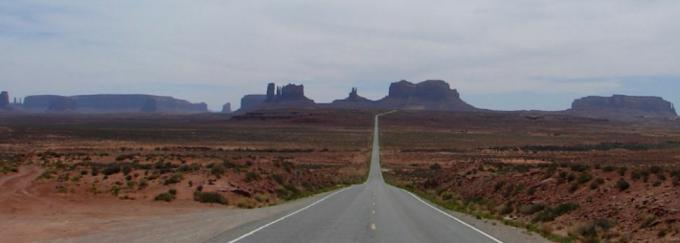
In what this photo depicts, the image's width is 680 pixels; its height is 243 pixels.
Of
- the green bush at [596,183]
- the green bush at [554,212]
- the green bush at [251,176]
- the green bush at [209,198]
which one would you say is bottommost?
the green bush at [209,198]

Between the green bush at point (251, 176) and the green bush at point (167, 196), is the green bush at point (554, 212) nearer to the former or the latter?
the green bush at point (167, 196)

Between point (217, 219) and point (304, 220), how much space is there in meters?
3.02

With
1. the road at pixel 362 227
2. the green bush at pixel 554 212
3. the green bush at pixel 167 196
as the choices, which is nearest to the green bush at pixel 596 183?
the green bush at pixel 554 212

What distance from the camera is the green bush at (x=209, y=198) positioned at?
114ft

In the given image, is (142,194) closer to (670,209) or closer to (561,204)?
(561,204)

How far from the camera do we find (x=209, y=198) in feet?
114

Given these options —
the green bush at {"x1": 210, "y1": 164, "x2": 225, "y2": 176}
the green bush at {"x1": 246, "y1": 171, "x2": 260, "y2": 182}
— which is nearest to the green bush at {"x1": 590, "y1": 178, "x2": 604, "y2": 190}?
the green bush at {"x1": 246, "y1": 171, "x2": 260, "y2": 182}

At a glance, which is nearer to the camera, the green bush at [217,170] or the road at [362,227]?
the road at [362,227]

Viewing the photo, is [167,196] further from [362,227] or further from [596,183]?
[596,183]

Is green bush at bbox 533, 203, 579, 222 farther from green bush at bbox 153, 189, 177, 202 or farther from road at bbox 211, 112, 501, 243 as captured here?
green bush at bbox 153, 189, 177, 202

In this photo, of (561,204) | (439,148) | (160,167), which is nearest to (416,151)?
(439,148)

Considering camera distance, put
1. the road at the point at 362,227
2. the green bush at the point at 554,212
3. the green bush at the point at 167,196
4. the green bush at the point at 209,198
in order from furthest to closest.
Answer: the green bush at the point at 209,198 < the green bush at the point at 167,196 < the green bush at the point at 554,212 < the road at the point at 362,227

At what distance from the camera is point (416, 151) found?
10600cm

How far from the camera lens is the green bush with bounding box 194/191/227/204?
34750mm
